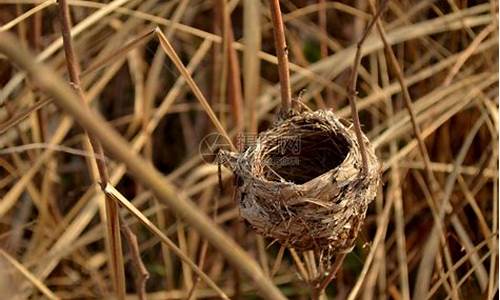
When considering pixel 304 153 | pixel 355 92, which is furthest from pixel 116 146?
pixel 304 153

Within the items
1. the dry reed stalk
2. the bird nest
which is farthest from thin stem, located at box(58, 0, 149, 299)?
the dry reed stalk

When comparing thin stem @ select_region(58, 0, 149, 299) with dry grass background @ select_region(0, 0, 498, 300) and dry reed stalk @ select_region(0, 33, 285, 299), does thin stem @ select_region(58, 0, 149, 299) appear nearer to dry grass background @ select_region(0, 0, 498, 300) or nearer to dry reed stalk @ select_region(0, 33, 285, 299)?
dry grass background @ select_region(0, 0, 498, 300)

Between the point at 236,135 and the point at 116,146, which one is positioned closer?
the point at 116,146

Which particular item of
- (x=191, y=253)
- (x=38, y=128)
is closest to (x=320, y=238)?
(x=191, y=253)

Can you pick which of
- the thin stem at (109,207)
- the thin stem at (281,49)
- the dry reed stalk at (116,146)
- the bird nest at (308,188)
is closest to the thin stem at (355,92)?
the bird nest at (308,188)

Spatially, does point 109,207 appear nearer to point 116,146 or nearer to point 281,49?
point 281,49

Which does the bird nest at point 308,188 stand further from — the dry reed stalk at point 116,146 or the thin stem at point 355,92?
the dry reed stalk at point 116,146

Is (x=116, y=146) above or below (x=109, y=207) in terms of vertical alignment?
above
